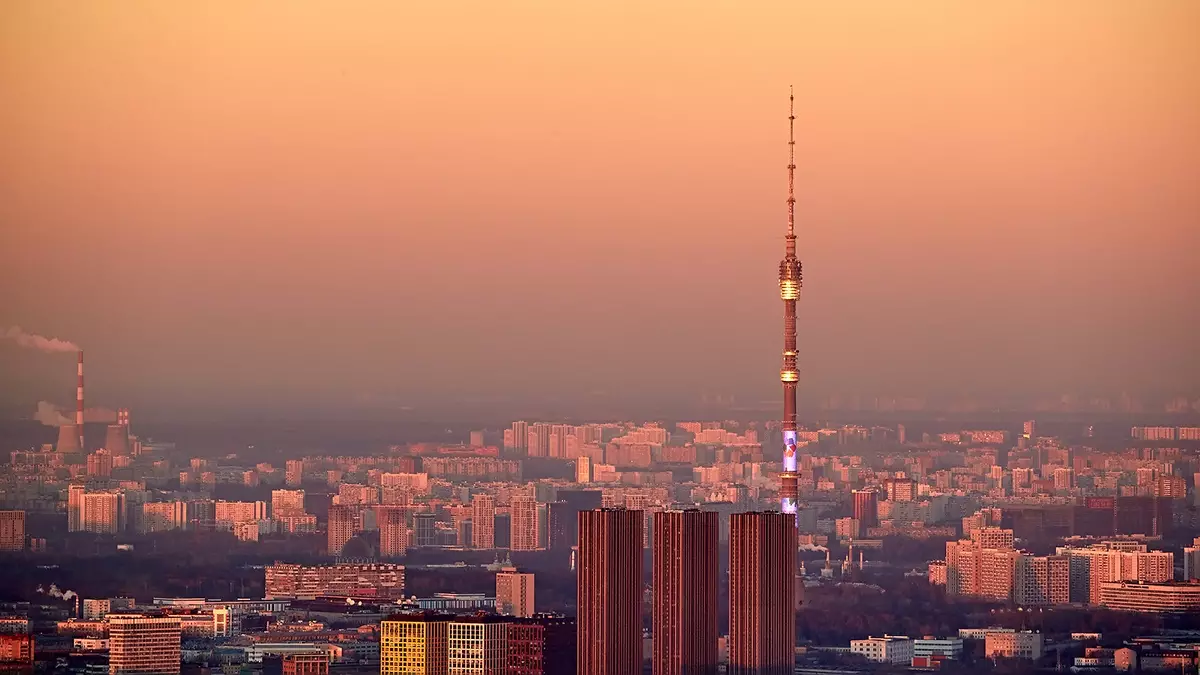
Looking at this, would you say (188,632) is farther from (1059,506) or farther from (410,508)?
(1059,506)

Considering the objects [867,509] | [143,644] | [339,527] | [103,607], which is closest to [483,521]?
[339,527]

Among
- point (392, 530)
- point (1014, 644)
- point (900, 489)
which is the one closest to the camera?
point (1014, 644)

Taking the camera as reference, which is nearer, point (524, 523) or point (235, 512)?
point (524, 523)

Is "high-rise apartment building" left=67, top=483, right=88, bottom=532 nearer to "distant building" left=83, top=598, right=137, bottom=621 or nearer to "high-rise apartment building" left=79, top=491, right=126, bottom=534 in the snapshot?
"high-rise apartment building" left=79, top=491, right=126, bottom=534

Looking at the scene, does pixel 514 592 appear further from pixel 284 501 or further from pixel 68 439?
pixel 68 439

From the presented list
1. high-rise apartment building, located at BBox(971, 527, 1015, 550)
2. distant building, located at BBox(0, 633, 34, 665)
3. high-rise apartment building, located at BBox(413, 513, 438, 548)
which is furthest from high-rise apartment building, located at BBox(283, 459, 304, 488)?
high-rise apartment building, located at BBox(971, 527, 1015, 550)

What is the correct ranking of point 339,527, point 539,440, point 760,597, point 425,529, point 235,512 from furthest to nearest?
1. point 425,529
2. point 339,527
3. point 235,512
4. point 539,440
5. point 760,597
